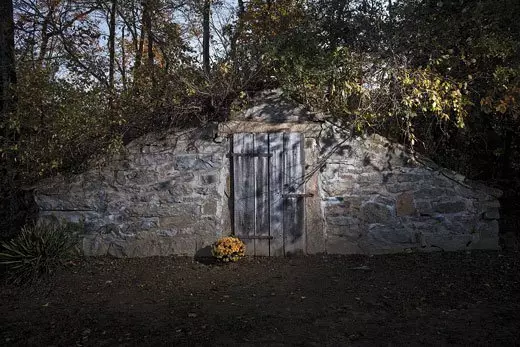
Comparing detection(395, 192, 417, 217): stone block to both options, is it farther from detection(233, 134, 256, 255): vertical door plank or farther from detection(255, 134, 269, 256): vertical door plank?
detection(233, 134, 256, 255): vertical door plank

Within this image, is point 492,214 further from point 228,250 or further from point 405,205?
point 228,250

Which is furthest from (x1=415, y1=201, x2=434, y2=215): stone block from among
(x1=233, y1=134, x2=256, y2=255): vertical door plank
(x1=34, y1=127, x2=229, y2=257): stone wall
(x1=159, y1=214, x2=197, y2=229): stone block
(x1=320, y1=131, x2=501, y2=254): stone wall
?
(x1=159, y1=214, x2=197, y2=229): stone block

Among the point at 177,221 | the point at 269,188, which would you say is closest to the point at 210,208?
the point at 177,221

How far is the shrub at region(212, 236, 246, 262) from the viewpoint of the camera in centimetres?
546

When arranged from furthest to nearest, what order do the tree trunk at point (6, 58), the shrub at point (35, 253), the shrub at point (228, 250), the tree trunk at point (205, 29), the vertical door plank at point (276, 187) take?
the tree trunk at point (205, 29) → the tree trunk at point (6, 58) → the vertical door plank at point (276, 187) → the shrub at point (228, 250) → the shrub at point (35, 253)

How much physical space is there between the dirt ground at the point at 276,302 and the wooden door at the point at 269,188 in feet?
1.39

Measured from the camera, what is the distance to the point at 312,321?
379cm

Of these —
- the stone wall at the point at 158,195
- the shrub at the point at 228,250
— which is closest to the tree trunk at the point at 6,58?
the stone wall at the point at 158,195

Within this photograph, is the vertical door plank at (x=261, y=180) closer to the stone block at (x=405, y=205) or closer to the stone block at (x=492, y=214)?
the stone block at (x=405, y=205)

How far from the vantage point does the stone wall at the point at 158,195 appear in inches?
230

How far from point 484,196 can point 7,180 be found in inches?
280

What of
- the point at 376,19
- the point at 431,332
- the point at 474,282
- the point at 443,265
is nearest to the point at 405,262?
the point at 443,265

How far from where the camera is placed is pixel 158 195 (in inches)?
232

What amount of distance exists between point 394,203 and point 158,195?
3.47 m
